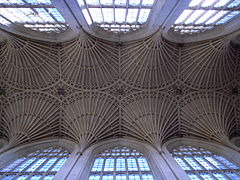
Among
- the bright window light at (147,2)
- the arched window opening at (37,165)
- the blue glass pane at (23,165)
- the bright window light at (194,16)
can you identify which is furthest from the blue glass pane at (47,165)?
the bright window light at (194,16)

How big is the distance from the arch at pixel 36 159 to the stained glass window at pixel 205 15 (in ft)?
42.0

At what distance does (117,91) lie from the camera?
15.6m

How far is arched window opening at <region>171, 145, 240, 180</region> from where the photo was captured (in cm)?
966

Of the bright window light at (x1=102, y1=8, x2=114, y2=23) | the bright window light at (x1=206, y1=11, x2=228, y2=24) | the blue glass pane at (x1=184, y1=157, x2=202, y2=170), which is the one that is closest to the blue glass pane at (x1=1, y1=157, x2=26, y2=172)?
the blue glass pane at (x1=184, y1=157, x2=202, y2=170)

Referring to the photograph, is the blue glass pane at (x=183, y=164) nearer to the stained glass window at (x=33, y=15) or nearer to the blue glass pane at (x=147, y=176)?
the blue glass pane at (x=147, y=176)

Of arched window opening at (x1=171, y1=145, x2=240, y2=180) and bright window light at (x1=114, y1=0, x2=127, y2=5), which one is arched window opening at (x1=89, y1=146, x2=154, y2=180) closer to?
arched window opening at (x1=171, y1=145, x2=240, y2=180)

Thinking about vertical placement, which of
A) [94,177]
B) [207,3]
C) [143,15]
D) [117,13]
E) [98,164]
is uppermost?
[143,15]

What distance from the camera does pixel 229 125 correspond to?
15.2 m

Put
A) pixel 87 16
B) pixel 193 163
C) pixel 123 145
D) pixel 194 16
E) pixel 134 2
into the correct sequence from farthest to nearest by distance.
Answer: pixel 123 145 < pixel 194 16 < pixel 87 16 < pixel 134 2 < pixel 193 163

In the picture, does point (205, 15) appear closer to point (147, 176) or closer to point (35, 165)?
point (147, 176)

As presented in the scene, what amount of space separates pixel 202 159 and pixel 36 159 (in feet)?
37.1

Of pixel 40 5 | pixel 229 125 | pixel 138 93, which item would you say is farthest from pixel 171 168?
pixel 40 5

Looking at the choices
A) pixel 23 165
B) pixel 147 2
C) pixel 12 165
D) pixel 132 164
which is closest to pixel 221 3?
pixel 147 2

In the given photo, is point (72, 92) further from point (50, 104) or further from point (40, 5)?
point (40, 5)
